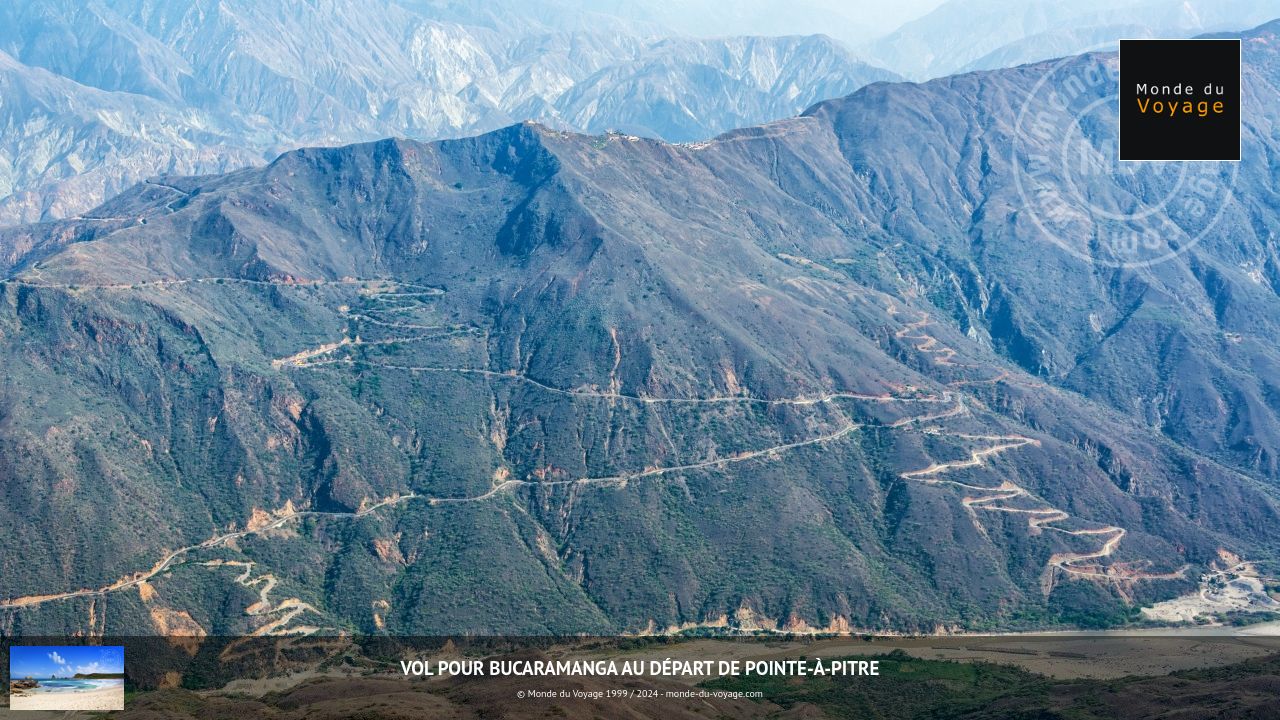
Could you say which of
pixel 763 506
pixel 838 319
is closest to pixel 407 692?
pixel 763 506

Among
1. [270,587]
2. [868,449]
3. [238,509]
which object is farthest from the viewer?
[868,449]

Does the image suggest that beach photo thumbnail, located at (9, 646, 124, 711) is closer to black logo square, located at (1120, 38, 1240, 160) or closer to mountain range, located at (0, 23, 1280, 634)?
mountain range, located at (0, 23, 1280, 634)

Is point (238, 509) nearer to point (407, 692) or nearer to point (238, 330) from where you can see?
point (238, 330)

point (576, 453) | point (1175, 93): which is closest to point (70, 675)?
point (576, 453)

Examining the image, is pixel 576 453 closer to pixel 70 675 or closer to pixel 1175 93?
pixel 70 675

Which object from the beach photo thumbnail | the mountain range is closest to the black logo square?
the mountain range

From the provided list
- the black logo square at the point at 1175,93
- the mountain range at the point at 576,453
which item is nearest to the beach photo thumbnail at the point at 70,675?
the mountain range at the point at 576,453
